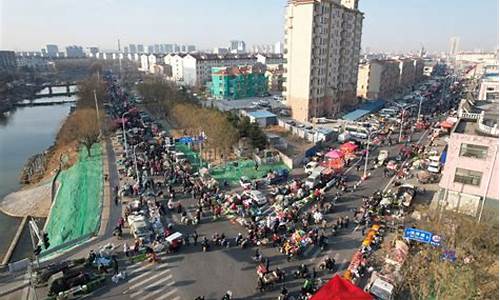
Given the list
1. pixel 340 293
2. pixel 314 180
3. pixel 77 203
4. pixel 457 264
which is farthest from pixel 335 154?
pixel 77 203

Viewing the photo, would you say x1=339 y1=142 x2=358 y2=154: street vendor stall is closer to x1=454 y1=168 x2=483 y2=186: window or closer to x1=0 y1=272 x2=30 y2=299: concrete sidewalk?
x1=454 y1=168 x2=483 y2=186: window

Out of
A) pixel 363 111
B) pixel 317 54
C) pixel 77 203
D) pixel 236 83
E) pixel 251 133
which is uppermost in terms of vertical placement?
pixel 317 54

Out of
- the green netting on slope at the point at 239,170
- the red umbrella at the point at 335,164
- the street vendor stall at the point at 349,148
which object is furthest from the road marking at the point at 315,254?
the street vendor stall at the point at 349,148

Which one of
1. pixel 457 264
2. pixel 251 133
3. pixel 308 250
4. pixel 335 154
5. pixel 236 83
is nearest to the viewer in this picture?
pixel 457 264

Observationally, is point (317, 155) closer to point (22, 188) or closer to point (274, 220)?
point (274, 220)

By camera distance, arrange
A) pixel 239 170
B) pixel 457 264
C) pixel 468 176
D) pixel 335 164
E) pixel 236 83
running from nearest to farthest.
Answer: pixel 457 264 < pixel 468 176 < pixel 335 164 < pixel 239 170 < pixel 236 83

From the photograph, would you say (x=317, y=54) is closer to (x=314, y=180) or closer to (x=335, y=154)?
(x=335, y=154)
